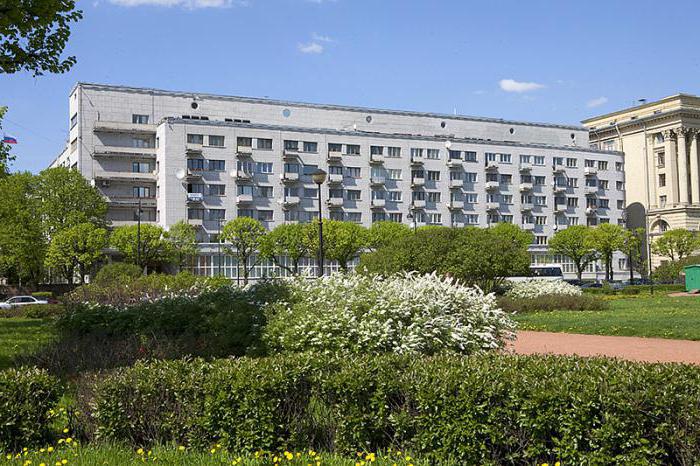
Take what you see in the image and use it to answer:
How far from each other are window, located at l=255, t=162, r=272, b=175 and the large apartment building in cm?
11

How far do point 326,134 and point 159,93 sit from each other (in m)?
18.4

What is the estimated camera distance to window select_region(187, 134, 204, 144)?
237ft

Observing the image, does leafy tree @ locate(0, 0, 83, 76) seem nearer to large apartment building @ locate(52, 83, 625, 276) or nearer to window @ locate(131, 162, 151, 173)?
large apartment building @ locate(52, 83, 625, 276)

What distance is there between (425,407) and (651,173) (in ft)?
343

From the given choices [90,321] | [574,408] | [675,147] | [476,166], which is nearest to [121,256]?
[476,166]

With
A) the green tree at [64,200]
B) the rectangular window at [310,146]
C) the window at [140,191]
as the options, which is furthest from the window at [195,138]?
the green tree at [64,200]

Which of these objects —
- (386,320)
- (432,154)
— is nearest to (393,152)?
(432,154)

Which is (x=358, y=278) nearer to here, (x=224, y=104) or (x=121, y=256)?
(x=121, y=256)

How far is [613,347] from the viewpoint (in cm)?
1630

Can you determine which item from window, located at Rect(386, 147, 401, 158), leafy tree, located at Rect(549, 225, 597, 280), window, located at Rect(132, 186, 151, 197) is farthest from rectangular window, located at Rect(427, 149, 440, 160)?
window, located at Rect(132, 186, 151, 197)

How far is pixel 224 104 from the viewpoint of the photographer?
257 feet

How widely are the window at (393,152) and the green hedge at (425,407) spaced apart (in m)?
74.7

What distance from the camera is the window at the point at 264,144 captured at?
7531 centimetres

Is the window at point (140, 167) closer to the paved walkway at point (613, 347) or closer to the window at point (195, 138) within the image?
the window at point (195, 138)
